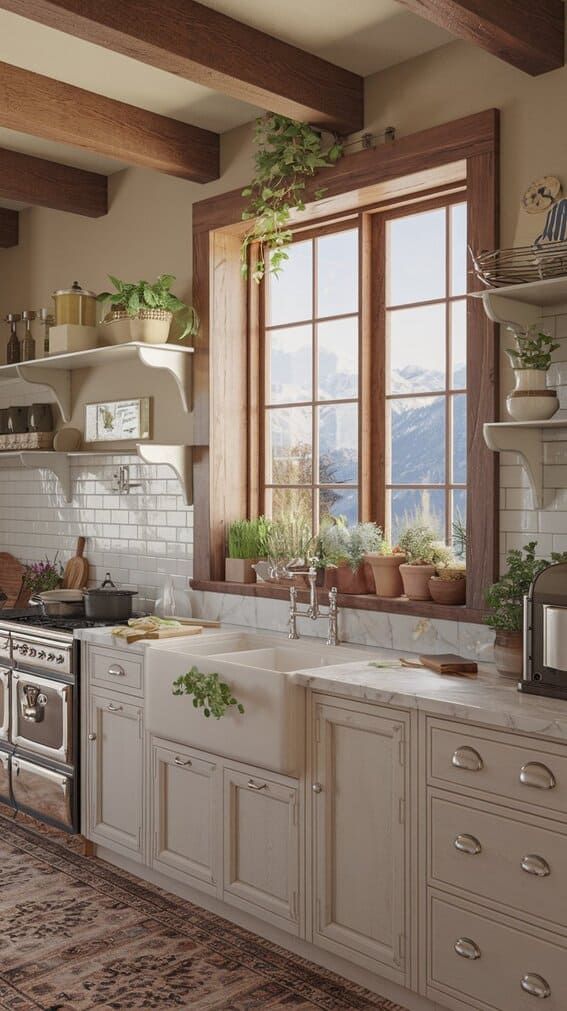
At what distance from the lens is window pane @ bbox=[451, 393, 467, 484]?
3.80 meters

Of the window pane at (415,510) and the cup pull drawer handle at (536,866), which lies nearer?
the cup pull drawer handle at (536,866)

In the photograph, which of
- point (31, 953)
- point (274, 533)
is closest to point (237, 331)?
point (274, 533)

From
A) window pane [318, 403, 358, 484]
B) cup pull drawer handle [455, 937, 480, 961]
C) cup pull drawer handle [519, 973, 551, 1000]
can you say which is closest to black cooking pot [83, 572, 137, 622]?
window pane [318, 403, 358, 484]

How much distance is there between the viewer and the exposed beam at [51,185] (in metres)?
4.86

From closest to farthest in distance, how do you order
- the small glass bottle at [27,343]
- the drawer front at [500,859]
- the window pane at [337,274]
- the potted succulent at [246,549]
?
the drawer front at [500,859], the window pane at [337,274], the potted succulent at [246,549], the small glass bottle at [27,343]

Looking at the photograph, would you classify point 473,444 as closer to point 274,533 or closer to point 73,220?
point 274,533

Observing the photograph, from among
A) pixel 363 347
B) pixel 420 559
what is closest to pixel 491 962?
pixel 420 559

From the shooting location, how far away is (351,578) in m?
3.94

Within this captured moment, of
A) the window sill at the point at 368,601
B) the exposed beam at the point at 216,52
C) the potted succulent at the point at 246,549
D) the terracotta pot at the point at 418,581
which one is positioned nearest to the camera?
the exposed beam at the point at 216,52

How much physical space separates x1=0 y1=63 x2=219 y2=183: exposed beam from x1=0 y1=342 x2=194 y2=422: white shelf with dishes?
783mm

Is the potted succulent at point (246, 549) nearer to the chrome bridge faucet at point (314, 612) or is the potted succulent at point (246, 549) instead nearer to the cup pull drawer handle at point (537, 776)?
the chrome bridge faucet at point (314, 612)

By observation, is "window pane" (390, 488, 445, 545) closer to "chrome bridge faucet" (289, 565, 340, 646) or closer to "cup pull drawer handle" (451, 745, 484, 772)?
"chrome bridge faucet" (289, 565, 340, 646)

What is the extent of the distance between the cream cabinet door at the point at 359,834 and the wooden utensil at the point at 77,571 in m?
2.32

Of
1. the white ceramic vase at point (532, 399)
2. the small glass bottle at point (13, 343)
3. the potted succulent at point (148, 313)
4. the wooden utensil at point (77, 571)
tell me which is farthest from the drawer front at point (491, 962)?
the small glass bottle at point (13, 343)
